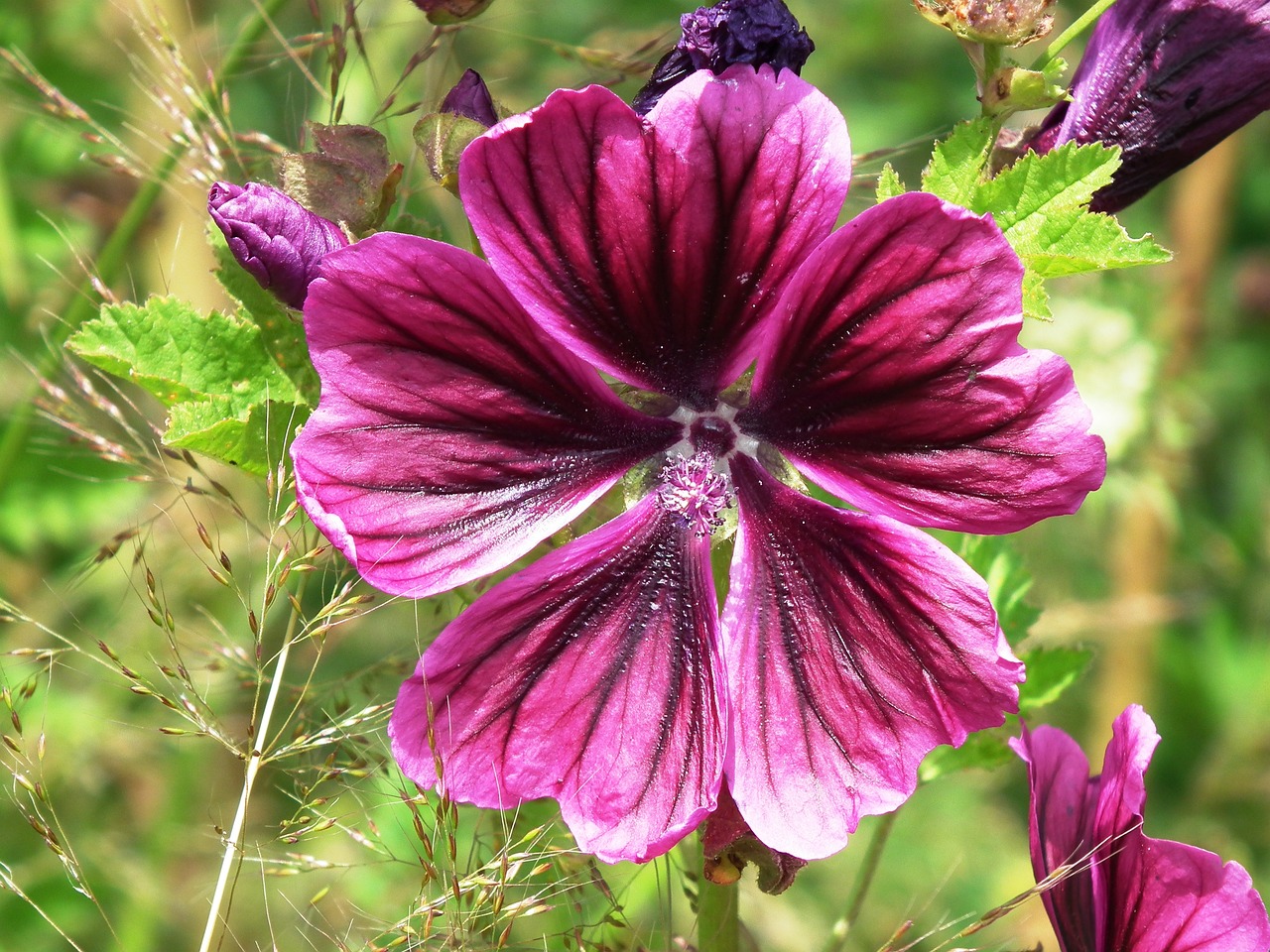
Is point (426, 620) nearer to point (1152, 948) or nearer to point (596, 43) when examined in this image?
point (596, 43)

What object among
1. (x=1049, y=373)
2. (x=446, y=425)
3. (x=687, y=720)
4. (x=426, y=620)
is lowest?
(x=426, y=620)

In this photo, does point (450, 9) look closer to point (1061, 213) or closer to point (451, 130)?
point (451, 130)

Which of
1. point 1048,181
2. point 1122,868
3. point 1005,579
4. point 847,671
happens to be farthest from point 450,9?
point 1122,868

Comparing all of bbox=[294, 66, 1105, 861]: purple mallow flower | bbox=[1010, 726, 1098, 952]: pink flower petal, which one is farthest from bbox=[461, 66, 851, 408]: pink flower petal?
bbox=[1010, 726, 1098, 952]: pink flower petal

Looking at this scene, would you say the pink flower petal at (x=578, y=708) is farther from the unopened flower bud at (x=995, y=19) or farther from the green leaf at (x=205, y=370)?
the unopened flower bud at (x=995, y=19)

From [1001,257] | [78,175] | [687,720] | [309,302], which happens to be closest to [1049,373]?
[1001,257]

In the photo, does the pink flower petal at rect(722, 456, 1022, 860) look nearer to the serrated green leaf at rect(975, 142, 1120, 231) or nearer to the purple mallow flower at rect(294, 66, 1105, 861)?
the purple mallow flower at rect(294, 66, 1105, 861)

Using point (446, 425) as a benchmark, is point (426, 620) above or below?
below
